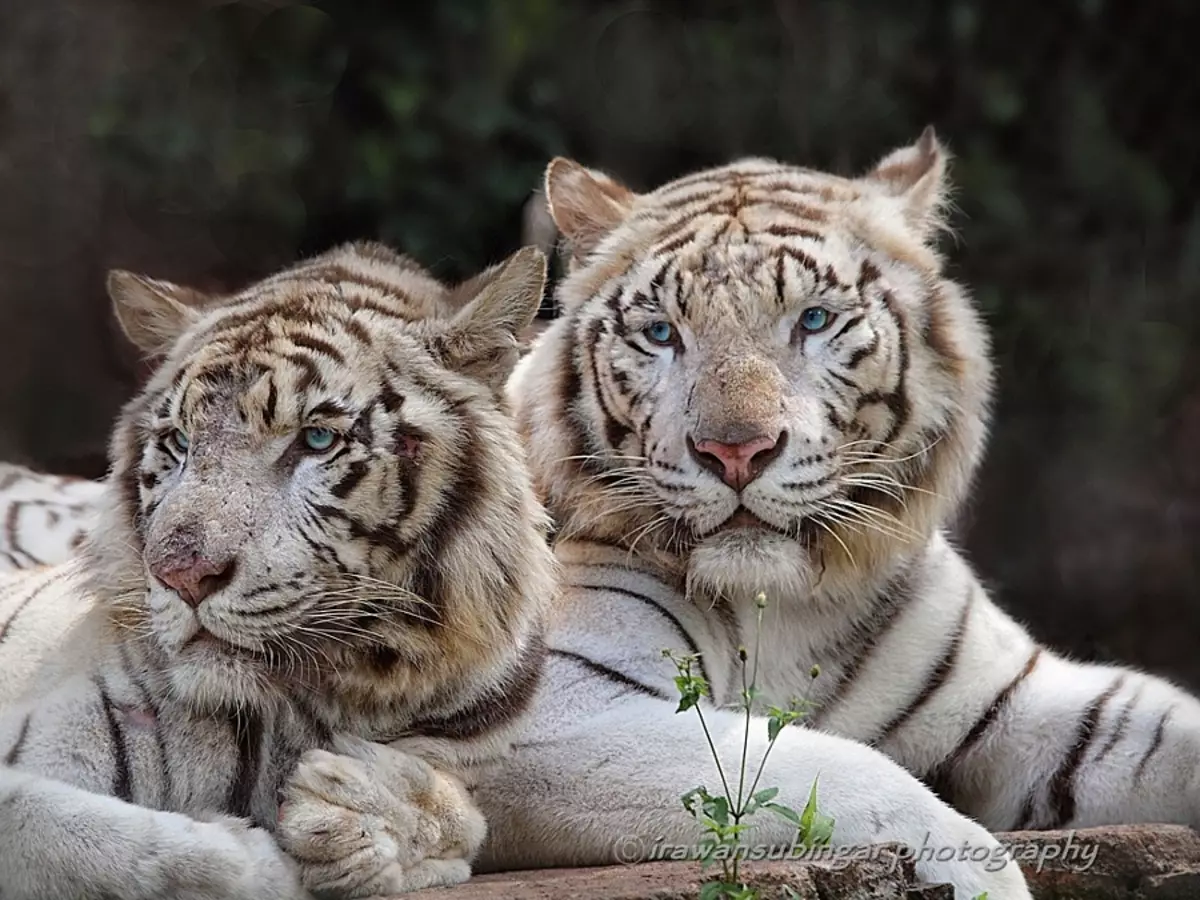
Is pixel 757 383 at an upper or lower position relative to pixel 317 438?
upper

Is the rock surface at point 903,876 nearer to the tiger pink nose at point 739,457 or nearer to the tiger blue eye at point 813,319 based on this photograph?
the tiger pink nose at point 739,457

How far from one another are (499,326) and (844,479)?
66cm

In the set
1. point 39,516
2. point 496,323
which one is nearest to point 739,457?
point 496,323

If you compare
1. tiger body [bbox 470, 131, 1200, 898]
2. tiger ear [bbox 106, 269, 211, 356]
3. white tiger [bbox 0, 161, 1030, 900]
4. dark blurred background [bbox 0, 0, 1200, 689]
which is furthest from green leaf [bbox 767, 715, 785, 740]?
dark blurred background [bbox 0, 0, 1200, 689]

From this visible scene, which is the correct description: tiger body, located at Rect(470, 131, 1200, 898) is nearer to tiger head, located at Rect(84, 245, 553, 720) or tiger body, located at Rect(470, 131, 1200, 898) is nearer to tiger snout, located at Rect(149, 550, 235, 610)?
tiger head, located at Rect(84, 245, 553, 720)

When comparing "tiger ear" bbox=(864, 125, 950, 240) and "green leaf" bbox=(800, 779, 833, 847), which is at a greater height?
"tiger ear" bbox=(864, 125, 950, 240)

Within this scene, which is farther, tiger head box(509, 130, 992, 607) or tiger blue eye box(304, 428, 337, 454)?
tiger head box(509, 130, 992, 607)

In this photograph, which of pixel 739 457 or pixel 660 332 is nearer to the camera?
pixel 739 457

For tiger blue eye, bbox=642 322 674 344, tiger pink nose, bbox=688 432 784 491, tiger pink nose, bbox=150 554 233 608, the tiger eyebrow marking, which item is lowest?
tiger pink nose, bbox=150 554 233 608

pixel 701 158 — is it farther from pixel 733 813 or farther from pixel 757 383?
pixel 733 813

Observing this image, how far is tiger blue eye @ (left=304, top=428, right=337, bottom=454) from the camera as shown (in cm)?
211

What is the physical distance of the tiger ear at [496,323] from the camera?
230cm

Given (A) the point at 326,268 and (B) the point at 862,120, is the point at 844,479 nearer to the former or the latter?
(A) the point at 326,268

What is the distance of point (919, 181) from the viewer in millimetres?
3008
